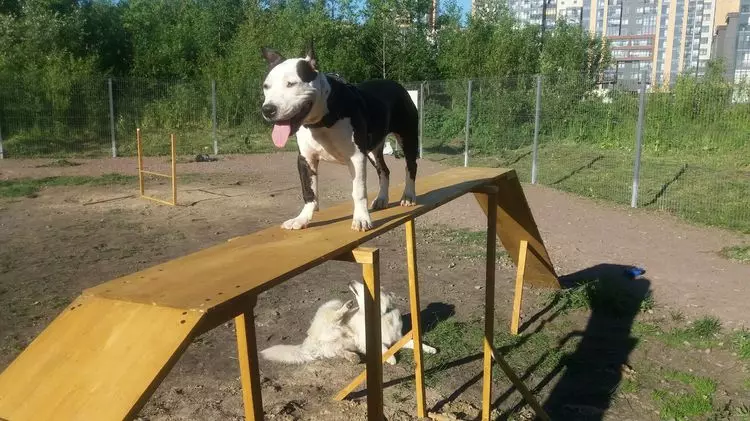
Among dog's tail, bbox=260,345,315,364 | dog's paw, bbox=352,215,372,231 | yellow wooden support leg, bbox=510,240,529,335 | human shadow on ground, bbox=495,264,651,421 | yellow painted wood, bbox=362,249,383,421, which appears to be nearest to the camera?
yellow painted wood, bbox=362,249,383,421

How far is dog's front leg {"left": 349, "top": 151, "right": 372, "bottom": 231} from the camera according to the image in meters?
3.07

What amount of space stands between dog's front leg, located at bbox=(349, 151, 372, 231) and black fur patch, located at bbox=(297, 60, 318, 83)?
0.50 m

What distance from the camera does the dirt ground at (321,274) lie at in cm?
439

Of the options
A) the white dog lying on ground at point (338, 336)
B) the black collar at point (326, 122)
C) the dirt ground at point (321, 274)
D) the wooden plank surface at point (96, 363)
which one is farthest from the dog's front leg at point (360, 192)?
the white dog lying on ground at point (338, 336)

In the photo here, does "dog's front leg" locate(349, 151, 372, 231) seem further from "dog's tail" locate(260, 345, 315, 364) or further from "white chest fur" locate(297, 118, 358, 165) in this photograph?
"dog's tail" locate(260, 345, 315, 364)

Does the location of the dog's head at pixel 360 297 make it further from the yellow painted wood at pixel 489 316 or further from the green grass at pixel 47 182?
the green grass at pixel 47 182

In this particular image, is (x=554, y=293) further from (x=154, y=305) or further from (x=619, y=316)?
(x=154, y=305)

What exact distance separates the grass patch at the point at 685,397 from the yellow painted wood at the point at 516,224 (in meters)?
1.66

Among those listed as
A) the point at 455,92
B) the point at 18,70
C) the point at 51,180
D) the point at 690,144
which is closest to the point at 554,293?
the point at 690,144

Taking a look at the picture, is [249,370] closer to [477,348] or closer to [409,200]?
[409,200]

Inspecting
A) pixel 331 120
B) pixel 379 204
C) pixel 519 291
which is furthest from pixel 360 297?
pixel 331 120

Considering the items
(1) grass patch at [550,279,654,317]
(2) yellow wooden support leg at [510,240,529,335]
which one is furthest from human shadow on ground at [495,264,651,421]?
(2) yellow wooden support leg at [510,240,529,335]

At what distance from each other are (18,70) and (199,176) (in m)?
10.3

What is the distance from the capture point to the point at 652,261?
24.6 ft
